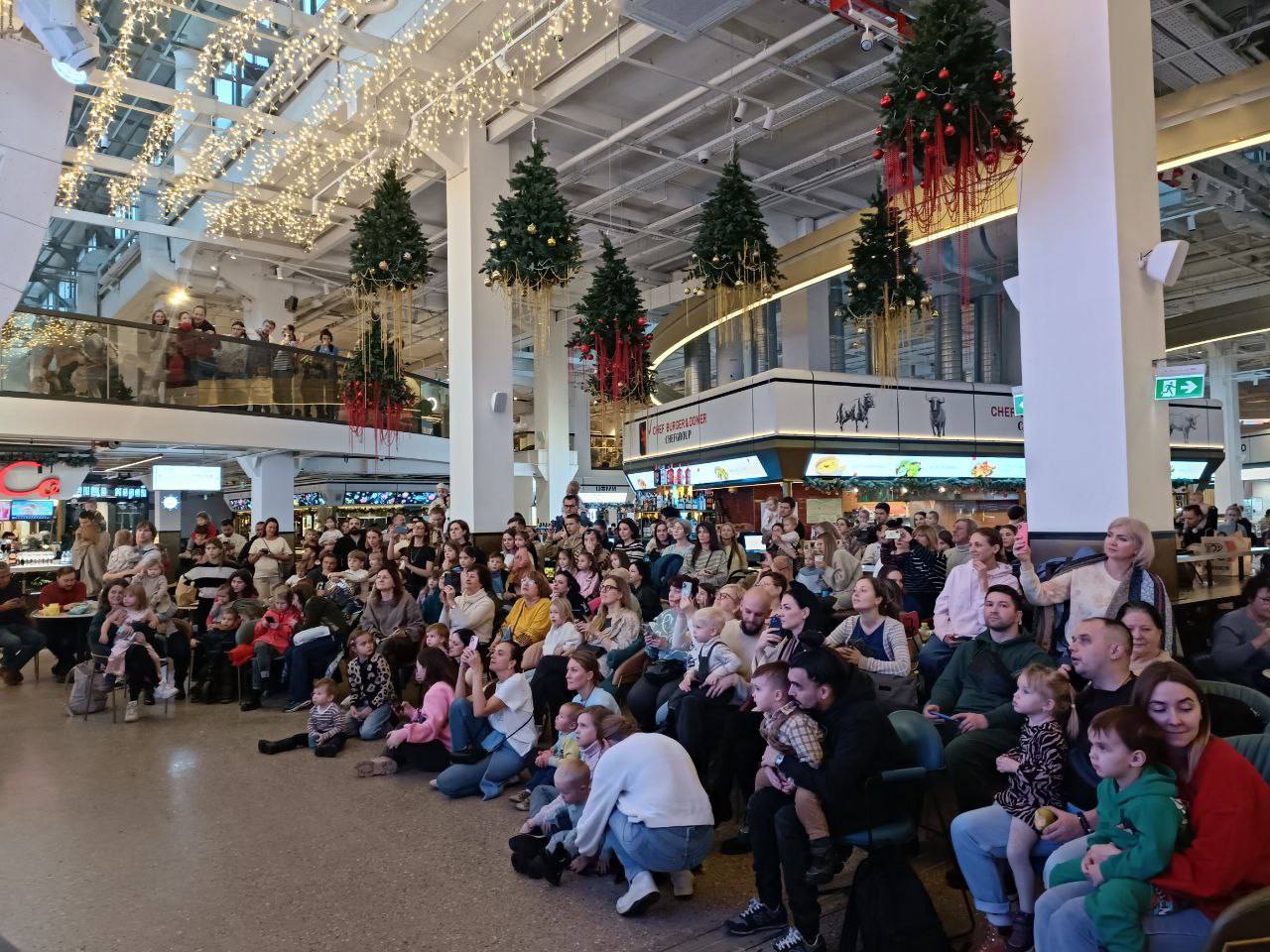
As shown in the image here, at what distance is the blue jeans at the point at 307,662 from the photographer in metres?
7.48

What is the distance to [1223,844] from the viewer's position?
219 centimetres

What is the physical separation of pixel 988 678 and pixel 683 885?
165 cm

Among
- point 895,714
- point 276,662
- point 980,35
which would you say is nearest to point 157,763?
point 276,662

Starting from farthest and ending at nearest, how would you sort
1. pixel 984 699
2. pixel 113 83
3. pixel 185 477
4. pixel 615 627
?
pixel 185 477 < pixel 113 83 < pixel 615 627 < pixel 984 699

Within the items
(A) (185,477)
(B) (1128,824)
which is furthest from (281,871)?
(A) (185,477)

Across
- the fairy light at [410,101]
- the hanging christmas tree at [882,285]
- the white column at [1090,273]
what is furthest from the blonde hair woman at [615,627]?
the fairy light at [410,101]

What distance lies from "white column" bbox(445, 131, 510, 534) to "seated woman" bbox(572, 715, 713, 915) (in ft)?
22.1

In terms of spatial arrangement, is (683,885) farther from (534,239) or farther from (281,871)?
(534,239)

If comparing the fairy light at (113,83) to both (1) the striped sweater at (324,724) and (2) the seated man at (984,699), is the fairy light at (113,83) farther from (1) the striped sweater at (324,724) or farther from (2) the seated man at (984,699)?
(2) the seated man at (984,699)

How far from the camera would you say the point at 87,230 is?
1862cm

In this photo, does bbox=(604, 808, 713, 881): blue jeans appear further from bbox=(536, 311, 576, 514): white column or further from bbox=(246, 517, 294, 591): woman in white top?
bbox=(536, 311, 576, 514): white column

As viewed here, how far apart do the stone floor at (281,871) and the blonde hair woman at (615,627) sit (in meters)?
1.34

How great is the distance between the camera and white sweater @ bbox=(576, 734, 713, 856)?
3.37 meters

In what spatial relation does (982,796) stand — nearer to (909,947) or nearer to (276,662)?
(909,947)
